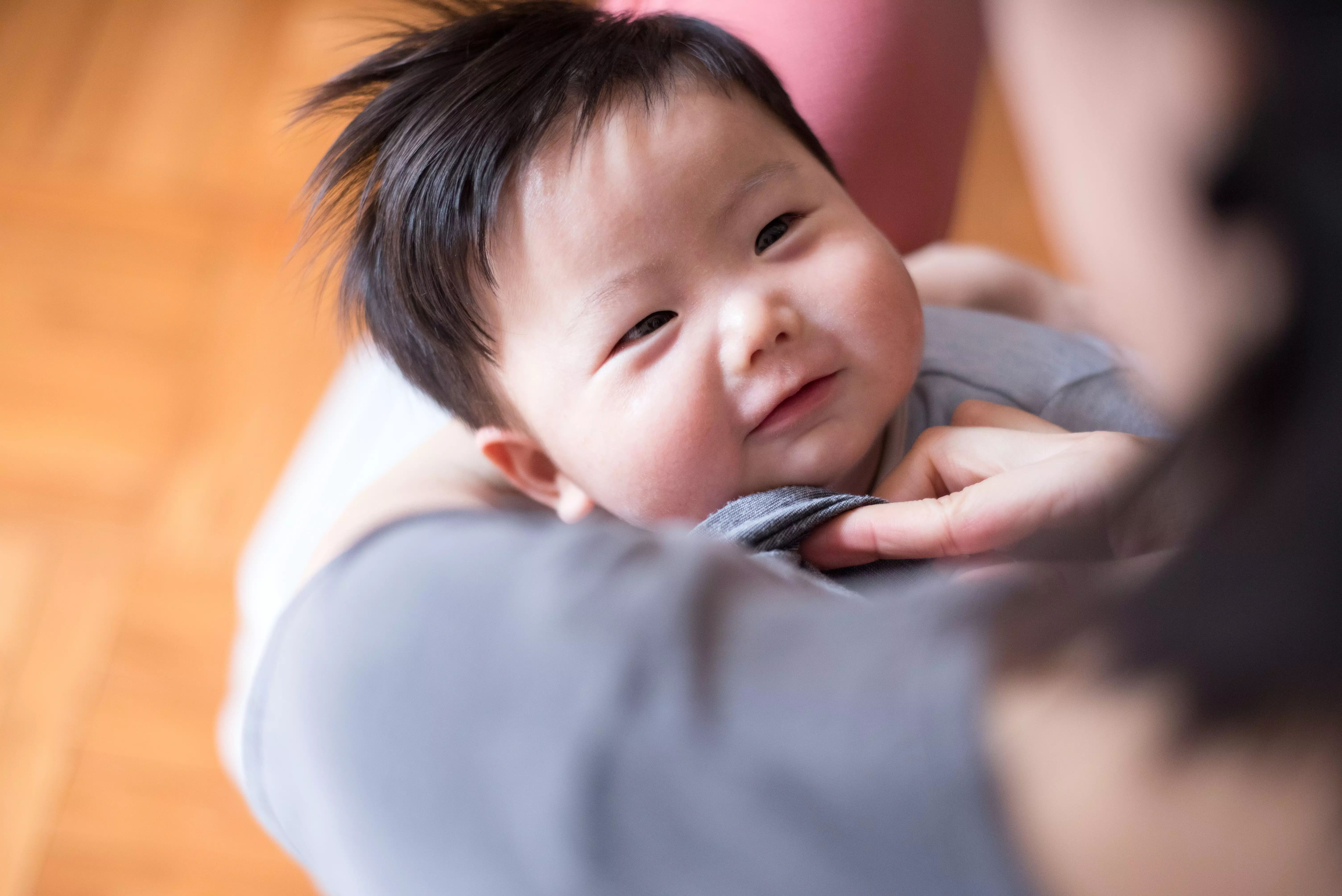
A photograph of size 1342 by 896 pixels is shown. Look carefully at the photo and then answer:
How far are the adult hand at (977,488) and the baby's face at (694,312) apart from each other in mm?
47

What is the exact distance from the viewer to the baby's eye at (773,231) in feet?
2.01

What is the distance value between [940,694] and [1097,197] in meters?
0.12

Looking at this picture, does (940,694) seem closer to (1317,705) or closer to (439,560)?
(1317,705)

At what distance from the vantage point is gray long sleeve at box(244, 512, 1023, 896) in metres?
0.25

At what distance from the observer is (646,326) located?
0.60m

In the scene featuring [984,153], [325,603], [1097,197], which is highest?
[1097,197]

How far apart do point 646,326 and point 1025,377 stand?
273mm

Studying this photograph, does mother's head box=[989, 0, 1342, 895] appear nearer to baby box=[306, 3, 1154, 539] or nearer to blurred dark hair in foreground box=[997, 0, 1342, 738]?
blurred dark hair in foreground box=[997, 0, 1342, 738]

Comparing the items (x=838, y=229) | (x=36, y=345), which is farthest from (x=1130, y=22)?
(x=36, y=345)

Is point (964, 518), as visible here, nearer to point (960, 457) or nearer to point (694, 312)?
point (960, 457)

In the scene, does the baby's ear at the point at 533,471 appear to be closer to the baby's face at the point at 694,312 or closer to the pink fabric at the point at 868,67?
the baby's face at the point at 694,312

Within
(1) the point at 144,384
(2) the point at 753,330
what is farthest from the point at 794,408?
(1) the point at 144,384

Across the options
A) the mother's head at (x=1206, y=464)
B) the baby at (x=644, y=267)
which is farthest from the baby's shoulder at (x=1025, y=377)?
the mother's head at (x=1206, y=464)

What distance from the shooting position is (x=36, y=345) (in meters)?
1.40
